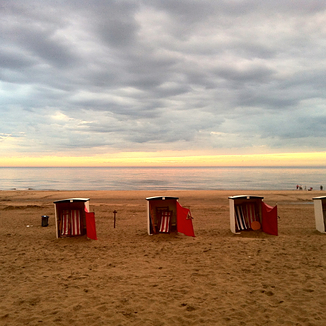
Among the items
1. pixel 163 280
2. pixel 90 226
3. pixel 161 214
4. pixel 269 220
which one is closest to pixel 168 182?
pixel 161 214

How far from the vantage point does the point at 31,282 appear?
6.29 meters

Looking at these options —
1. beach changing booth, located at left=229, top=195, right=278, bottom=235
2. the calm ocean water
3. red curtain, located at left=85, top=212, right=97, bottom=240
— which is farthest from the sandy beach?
the calm ocean water

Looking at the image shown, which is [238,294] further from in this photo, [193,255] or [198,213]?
[198,213]

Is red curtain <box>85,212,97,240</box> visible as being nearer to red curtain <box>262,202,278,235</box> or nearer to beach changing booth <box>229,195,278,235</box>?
beach changing booth <box>229,195,278,235</box>

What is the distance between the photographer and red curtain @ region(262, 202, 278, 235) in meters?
10.8

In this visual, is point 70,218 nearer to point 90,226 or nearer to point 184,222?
point 90,226

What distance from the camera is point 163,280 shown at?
6.35 meters

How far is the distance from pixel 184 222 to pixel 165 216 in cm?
129

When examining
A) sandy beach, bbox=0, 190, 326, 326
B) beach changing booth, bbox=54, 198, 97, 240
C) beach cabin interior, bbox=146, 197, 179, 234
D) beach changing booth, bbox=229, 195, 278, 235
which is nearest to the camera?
sandy beach, bbox=0, 190, 326, 326

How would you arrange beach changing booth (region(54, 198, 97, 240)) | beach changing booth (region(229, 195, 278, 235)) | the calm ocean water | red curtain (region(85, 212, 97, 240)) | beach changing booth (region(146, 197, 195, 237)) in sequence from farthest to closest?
the calm ocean water → beach changing booth (region(229, 195, 278, 235)) → beach changing booth (region(54, 198, 97, 240)) → beach changing booth (region(146, 197, 195, 237)) → red curtain (region(85, 212, 97, 240))

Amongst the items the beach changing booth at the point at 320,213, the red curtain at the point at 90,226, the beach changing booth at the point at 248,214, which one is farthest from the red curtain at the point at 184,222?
the beach changing booth at the point at 320,213

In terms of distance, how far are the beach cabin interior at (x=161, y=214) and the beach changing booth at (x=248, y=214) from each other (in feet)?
8.27

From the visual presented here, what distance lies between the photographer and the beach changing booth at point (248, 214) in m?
11.4

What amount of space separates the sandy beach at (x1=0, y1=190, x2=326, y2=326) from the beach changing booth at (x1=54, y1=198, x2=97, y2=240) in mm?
586
